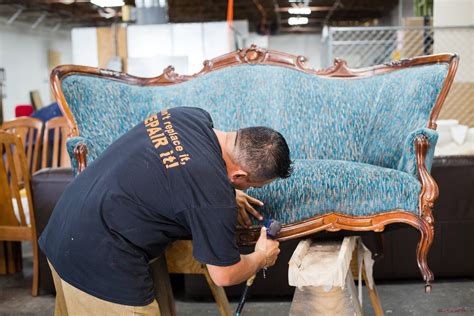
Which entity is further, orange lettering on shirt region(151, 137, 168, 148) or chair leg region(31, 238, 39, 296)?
chair leg region(31, 238, 39, 296)

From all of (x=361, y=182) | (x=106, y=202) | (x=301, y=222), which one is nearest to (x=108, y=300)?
(x=106, y=202)

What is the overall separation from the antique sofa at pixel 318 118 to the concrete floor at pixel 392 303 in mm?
380

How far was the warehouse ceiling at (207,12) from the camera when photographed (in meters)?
15.1

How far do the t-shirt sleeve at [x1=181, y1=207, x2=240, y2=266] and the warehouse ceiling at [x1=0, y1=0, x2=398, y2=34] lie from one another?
12879 mm

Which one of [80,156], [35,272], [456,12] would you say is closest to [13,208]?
[35,272]

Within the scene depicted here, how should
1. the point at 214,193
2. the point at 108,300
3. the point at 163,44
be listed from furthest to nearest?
the point at 163,44, the point at 108,300, the point at 214,193

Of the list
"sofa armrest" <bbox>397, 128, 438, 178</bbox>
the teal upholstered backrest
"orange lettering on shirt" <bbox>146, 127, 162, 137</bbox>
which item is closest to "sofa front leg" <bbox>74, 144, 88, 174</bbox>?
the teal upholstered backrest

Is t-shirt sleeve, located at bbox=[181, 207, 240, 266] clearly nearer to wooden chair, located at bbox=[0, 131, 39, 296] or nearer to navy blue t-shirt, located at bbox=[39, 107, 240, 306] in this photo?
navy blue t-shirt, located at bbox=[39, 107, 240, 306]

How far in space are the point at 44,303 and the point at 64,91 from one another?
3.43 ft

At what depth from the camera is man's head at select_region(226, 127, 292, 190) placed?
171 cm

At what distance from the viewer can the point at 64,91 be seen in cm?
261

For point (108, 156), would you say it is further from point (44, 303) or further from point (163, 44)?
point (163, 44)

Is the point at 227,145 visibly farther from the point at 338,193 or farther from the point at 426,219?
the point at 426,219

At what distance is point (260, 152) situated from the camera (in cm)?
171
